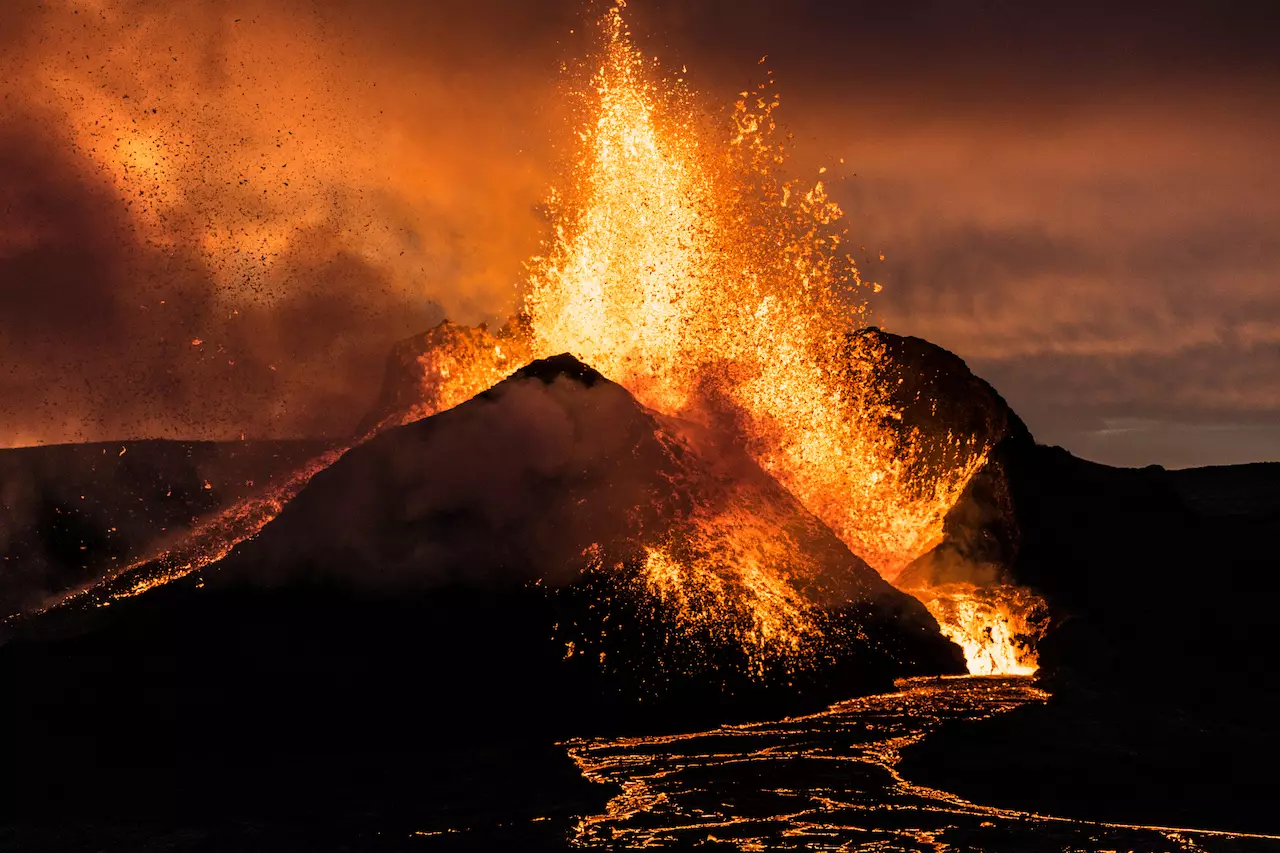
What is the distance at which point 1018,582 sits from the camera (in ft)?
145

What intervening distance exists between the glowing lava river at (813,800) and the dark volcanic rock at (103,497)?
103ft

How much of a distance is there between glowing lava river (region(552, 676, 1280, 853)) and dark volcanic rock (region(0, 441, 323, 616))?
1232 inches

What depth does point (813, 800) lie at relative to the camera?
23.2 m

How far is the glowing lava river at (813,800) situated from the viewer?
20.5 metres

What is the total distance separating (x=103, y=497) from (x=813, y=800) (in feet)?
224

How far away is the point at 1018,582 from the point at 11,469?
7104 cm

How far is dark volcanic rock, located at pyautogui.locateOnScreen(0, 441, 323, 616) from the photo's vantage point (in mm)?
64312

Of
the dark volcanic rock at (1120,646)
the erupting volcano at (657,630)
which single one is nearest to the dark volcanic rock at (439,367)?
the erupting volcano at (657,630)

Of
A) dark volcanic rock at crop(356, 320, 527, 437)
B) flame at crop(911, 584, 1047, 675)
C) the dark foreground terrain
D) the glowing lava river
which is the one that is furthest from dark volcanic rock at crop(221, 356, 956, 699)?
dark volcanic rock at crop(356, 320, 527, 437)

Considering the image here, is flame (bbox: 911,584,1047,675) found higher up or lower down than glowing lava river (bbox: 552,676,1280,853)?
higher up

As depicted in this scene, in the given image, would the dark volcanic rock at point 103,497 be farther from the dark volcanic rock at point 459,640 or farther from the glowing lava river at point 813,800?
the glowing lava river at point 813,800

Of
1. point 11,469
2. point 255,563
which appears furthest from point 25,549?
point 255,563

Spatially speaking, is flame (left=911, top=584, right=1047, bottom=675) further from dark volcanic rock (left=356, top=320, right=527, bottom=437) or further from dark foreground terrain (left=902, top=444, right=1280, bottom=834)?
dark volcanic rock (left=356, top=320, right=527, bottom=437)

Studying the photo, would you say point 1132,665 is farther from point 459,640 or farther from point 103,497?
point 103,497
